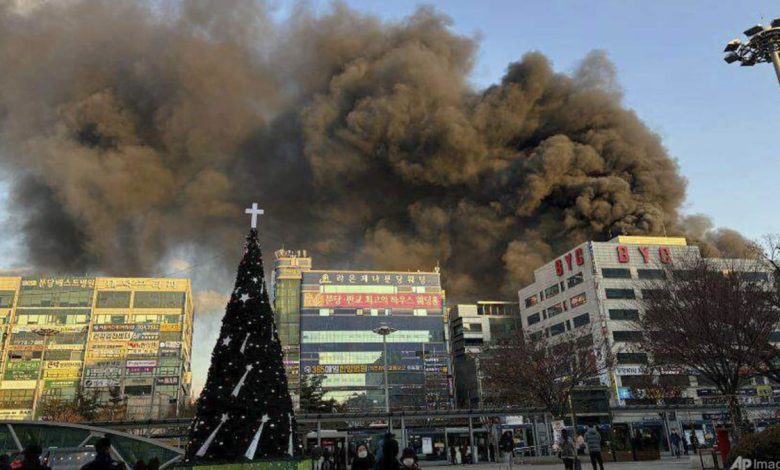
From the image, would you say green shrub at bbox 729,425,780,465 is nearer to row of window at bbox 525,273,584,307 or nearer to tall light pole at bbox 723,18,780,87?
tall light pole at bbox 723,18,780,87

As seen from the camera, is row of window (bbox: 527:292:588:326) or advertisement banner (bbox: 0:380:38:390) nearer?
row of window (bbox: 527:292:588:326)

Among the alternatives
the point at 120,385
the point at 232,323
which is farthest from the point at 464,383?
the point at 232,323

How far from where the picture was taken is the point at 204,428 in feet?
36.1

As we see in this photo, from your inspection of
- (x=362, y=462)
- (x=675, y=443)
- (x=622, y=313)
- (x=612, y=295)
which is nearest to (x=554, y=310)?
(x=612, y=295)

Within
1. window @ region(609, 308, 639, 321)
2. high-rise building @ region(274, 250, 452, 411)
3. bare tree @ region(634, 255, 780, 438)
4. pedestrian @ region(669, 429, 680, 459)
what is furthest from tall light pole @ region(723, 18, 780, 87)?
high-rise building @ region(274, 250, 452, 411)

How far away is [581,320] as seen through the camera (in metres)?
66.3

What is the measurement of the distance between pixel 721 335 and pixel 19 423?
81.6 ft

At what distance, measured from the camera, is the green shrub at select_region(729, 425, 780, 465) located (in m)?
9.98

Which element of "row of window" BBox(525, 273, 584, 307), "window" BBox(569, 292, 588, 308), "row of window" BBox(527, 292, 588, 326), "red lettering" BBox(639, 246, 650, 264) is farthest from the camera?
"row of window" BBox(525, 273, 584, 307)

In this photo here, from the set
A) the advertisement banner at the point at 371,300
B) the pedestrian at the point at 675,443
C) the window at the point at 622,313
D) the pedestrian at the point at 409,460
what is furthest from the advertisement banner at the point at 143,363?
the pedestrian at the point at 409,460

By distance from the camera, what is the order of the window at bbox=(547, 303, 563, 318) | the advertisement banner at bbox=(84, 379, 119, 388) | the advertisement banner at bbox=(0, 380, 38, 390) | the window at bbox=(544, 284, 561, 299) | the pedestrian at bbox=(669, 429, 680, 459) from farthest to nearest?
the advertisement banner at bbox=(84, 379, 119, 388) → the advertisement banner at bbox=(0, 380, 38, 390) → the window at bbox=(544, 284, 561, 299) → the window at bbox=(547, 303, 563, 318) → the pedestrian at bbox=(669, 429, 680, 459)

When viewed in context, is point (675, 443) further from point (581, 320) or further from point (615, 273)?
point (615, 273)

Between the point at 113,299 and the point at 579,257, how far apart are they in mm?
69739

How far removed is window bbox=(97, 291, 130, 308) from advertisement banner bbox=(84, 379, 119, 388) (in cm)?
1199
